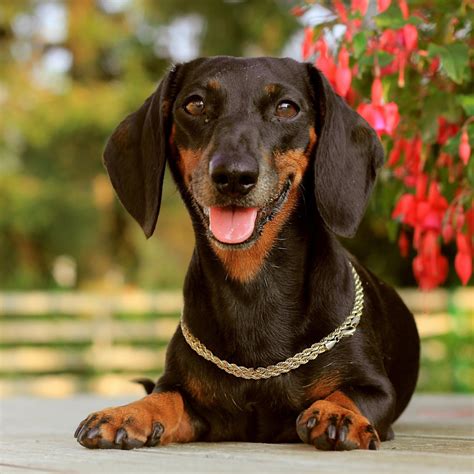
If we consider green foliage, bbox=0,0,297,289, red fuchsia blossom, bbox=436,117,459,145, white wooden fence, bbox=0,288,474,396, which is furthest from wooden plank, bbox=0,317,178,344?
red fuchsia blossom, bbox=436,117,459,145

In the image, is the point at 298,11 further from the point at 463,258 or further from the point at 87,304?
the point at 87,304

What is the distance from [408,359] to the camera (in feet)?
12.9

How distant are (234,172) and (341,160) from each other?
50 cm

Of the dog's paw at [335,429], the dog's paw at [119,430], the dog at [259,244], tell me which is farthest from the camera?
the dog at [259,244]

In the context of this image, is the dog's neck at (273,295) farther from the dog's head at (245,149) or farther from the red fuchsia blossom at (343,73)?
the red fuchsia blossom at (343,73)

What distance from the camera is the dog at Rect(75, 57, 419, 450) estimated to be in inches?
120

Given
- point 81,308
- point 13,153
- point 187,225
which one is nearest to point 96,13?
point 13,153

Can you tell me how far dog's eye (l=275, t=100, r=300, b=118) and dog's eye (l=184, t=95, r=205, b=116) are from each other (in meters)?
0.24

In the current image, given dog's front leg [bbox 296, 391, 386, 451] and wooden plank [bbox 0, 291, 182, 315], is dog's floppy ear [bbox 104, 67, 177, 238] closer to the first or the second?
dog's front leg [bbox 296, 391, 386, 451]

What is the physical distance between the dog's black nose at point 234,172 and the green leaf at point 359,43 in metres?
0.71

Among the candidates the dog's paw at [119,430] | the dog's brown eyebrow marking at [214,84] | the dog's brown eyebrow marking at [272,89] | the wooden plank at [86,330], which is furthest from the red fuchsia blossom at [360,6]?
the wooden plank at [86,330]

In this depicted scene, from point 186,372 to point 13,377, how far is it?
31.2 ft

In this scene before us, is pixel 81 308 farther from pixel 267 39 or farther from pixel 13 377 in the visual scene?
pixel 267 39

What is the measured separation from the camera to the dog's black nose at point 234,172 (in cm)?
288
